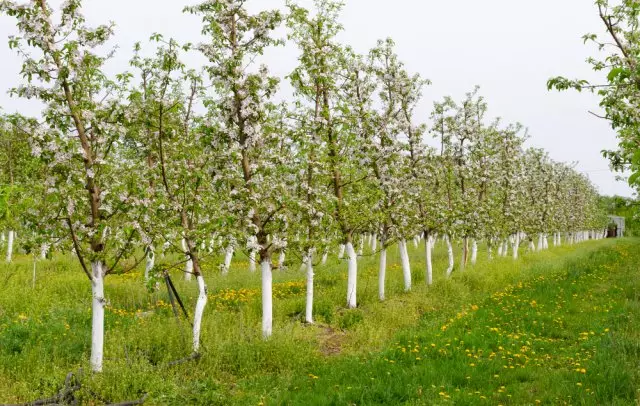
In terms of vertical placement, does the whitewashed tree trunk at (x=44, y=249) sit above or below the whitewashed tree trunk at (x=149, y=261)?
above

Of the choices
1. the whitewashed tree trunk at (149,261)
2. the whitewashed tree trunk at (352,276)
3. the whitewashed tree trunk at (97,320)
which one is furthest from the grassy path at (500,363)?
the whitewashed tree trunk at (149,261)

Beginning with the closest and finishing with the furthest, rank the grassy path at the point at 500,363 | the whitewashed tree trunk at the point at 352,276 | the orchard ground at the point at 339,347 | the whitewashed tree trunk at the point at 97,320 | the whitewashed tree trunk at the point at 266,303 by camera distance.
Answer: the grassy path at the point at 500,363 → the orchard ground at the point at 339,347 → the whitewashed tree trunk at the point at 97,320 → the whitewashed tree trunk at the point at 266,303 → the whitewashed tree trunk at the point at 352,276

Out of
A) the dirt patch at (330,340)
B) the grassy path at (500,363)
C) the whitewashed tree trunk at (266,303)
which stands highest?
the whitewashed tree trunk at (266,303)

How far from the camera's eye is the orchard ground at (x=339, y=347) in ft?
28.9

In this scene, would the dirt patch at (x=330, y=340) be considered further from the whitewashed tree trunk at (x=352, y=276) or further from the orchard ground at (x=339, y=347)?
the whitewashed tree trunk at (x=352, y=276)

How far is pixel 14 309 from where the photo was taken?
15211mm

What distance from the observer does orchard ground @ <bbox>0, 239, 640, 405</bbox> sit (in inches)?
347

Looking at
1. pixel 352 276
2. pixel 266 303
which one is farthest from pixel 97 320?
pixel 352 276

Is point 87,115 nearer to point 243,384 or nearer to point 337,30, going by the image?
point 243,384

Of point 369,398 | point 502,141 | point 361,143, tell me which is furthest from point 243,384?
point 502,141

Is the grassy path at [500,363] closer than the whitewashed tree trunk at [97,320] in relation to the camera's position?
Yes

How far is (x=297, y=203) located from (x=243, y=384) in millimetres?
5254

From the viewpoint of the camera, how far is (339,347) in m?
13.1

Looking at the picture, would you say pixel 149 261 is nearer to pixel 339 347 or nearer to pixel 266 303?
pixel 266 303
